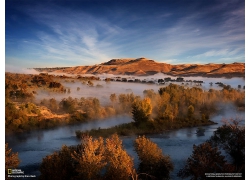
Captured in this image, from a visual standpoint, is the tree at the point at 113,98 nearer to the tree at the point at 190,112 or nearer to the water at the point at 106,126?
the water at the point at 106,126

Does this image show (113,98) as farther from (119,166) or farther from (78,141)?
(119,166)

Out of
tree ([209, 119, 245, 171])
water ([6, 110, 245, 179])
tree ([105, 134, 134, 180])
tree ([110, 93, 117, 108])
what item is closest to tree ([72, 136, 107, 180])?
tree ([105, 134, 134, 180])

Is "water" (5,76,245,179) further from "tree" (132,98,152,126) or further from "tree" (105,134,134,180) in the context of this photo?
Answer: "tree" (105,134,134,180)

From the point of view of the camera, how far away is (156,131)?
1014 cm

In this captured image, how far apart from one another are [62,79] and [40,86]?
856 millimetres

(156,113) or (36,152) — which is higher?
(156,113)

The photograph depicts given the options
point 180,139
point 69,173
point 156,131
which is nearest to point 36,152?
point 69,173

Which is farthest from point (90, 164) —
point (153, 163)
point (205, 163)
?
point (205, 163)

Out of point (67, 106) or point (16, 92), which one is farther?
point (67, 106)

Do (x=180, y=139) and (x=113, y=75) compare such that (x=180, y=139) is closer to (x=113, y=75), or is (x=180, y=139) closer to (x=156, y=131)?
(x=156, y=131)

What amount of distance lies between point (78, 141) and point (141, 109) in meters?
2.59

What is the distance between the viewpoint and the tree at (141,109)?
31.1ft
